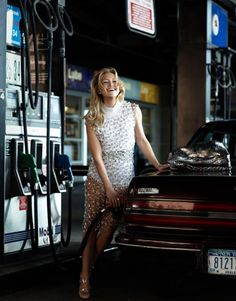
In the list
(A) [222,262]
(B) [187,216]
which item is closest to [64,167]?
(B) [187,216]

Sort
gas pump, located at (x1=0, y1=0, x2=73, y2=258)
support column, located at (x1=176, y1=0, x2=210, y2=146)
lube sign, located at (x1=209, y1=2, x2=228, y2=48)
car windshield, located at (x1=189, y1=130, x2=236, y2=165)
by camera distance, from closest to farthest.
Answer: gas pump, located at (x1=0, y1=0, x2=73, y2=258) < car windshield, located at (x1=189, y1=130, x2=236, y2=165) < support column, located at (x1=176, y1=0, x2=210, y2=146) < lube sign, located at (x1=209, y1=2, x2=228, y2=48)

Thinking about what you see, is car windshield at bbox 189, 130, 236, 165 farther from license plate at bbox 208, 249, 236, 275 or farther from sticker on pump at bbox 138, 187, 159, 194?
license plate at bbox 208, 249, 236, 275

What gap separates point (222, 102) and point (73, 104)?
24.5 feet

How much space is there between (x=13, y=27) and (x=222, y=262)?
306 centimetres

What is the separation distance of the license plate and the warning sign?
15.6 feet

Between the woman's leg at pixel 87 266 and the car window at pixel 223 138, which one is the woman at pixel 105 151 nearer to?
the woman's leg at pixel 87 266

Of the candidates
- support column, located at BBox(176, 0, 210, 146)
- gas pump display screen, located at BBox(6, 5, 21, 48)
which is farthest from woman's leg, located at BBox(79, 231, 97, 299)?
support column, located at BBox(176, 0, 210, 146)

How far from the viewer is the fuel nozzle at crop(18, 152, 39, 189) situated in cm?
553

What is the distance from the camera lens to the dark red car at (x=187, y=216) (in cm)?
435

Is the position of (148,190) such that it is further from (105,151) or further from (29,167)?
(29,167)

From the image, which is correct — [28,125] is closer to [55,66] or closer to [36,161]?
[36,161]

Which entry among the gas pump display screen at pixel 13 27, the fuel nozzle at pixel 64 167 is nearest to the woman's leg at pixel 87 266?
the fuel nozzle at pixel 64 167

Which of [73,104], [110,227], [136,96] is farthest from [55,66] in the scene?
[136,96]

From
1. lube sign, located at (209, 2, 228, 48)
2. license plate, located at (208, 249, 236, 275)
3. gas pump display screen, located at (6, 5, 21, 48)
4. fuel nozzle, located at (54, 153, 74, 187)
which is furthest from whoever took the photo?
lube sign, located at (209, 2, 228, 48)
